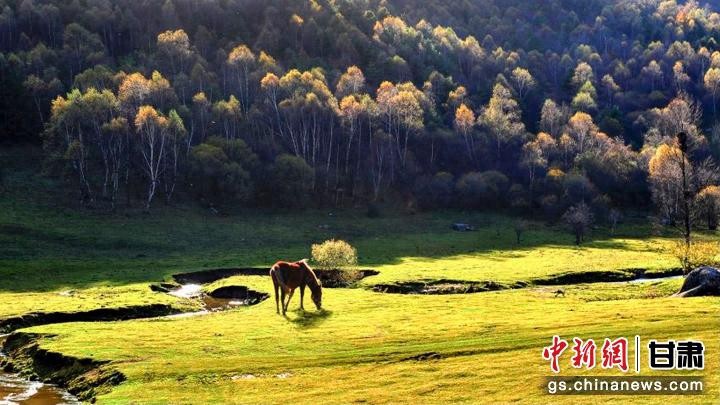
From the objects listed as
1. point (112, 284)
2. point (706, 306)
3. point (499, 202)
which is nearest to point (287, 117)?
point (499, 202)

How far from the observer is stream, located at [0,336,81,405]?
3203cm

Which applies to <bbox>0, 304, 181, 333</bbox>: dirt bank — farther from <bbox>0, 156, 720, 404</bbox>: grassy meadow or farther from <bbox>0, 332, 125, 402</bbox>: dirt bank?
<bbox>0, 332, 125, 402</bbox>: dirt bank

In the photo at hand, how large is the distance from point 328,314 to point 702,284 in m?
27.4

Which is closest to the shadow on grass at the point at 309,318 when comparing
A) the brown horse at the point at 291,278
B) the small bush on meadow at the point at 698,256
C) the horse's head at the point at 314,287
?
the horse's head at the point at 314,287

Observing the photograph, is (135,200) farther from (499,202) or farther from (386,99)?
(499,202)

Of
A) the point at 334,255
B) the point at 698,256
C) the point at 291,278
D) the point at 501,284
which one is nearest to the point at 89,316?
the point at 291,278

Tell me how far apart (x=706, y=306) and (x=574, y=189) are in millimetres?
98795

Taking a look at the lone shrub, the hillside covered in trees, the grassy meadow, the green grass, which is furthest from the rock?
the hillside covered in trees

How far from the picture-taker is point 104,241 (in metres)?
93.4

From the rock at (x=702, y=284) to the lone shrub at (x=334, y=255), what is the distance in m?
31.9

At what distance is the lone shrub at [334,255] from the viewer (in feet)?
230

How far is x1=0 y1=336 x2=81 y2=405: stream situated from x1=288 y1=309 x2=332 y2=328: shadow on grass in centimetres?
1578

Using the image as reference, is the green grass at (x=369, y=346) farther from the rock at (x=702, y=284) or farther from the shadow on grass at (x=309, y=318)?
the rock at (x=702, y=284)

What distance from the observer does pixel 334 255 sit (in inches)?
Result: 2773
